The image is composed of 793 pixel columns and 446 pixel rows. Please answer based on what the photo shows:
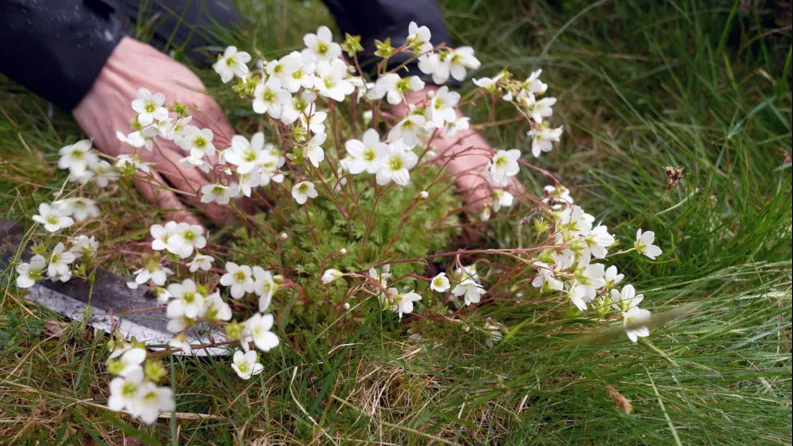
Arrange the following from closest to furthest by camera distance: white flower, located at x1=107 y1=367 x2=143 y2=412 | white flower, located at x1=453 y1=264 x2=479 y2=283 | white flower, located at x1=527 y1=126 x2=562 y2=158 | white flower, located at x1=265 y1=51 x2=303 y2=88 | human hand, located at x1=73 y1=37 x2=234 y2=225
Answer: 1. white flower, located at x1=107 y1=367 x2=143 y2=412
2. white flower, located at x1=265 y1=51 x2=303 y2=88
3. white flower, located at x1=453 y1=264 x2=479 y2=283
4. white flower, located at x1=527 y1=126 x2=562 y2=158
5. human hand, located at x1=73 y1=37 x2=234 y2=225

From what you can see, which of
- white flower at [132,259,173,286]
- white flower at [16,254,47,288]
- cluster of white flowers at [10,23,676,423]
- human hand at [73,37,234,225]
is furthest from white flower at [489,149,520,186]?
white flower at [16,254,47,288]

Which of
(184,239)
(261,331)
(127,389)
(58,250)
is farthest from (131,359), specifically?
(58,250)

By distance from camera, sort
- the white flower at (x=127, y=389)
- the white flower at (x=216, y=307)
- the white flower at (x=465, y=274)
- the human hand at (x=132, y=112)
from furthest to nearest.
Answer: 1. the human hand at (x=132, y=112)
2. the white flower at (x=465, y=274)
3. the white flower at (x=216, y=307)
4. the white flower at (x=127, y=389)

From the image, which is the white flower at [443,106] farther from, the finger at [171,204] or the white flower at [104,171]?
the finger at [171,204]

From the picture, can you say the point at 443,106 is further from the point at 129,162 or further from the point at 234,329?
the point at 129,162

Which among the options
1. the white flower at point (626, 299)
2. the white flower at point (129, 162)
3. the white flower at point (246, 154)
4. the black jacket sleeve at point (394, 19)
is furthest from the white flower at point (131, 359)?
the black jacket sleeve at point (394, 19)

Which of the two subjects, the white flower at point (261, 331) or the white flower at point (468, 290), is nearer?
the white flower at point (261, 331)

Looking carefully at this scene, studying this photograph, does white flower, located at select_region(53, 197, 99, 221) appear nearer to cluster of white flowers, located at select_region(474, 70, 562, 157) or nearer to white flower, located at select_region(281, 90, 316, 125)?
white flower, located at select_region(281, 90, 316, 125)
